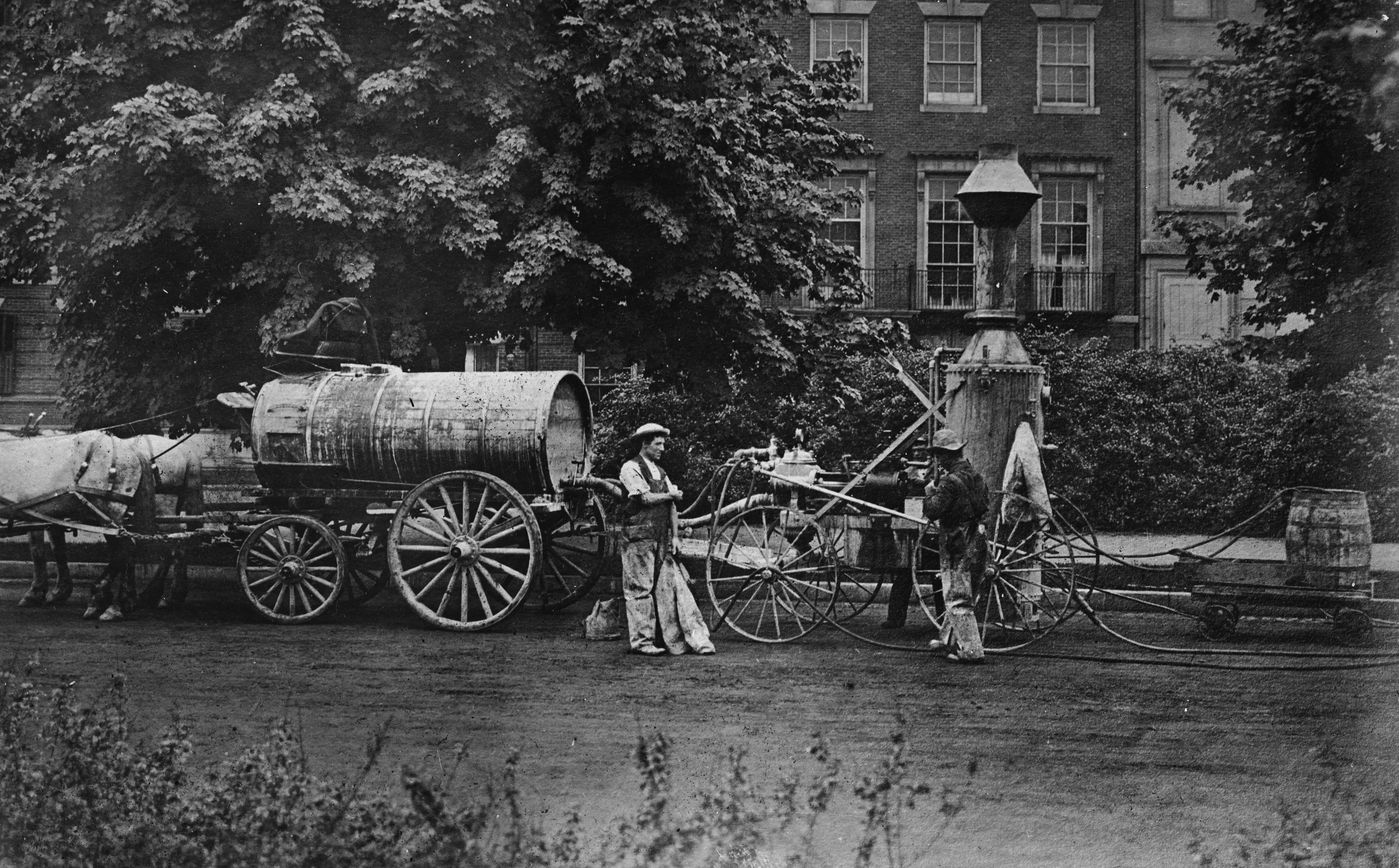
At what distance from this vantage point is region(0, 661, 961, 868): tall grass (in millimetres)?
4859

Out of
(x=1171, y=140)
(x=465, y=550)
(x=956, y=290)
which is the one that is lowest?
(x=465, y=550)

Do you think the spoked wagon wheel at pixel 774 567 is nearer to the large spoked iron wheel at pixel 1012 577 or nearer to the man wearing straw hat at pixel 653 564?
the man wearing straw hat at pixel 653 564

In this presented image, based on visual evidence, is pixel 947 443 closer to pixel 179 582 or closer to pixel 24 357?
pixel 179 582

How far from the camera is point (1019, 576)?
1169cm

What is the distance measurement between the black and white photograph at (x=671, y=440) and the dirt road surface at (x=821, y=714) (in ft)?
0.18

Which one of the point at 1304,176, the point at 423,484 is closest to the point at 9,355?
the point at 423,484

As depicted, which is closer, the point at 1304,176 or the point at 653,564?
the point at 653,564

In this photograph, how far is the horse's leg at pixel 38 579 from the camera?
12.8m

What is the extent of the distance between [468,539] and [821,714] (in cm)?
411

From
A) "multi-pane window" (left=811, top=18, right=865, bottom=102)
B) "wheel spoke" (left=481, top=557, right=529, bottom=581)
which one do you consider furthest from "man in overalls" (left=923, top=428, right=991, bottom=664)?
"multi-pane window" (left=811, top=18, right=865, bottom=102)

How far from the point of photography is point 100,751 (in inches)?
226

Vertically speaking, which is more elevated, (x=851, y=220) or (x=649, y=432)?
(x=851, y=220)

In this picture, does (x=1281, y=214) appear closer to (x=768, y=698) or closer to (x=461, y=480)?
(x=768, y=698)

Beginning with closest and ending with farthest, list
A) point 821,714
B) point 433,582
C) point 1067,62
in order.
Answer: point 821,714
point 433,582
point 1067,62
